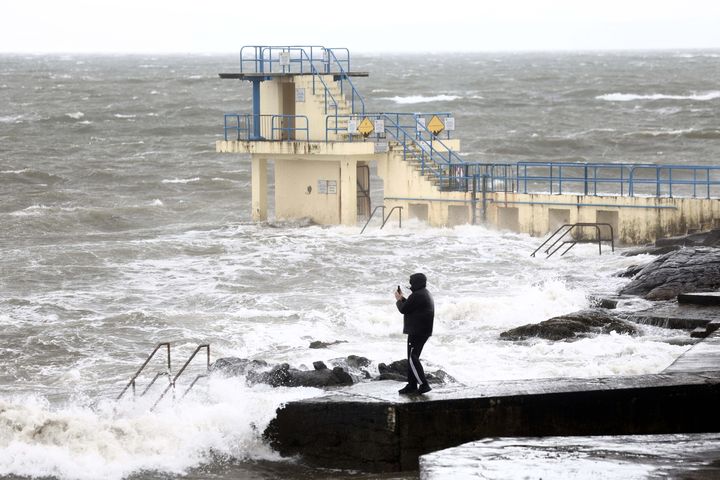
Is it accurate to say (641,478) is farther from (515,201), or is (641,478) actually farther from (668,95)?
(668,95)

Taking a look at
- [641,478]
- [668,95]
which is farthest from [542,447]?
[668,95]

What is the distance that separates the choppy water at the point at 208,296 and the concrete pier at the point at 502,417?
63 centimetres

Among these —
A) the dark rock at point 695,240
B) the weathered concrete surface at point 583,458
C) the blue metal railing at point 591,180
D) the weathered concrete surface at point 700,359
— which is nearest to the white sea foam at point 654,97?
the blue metal railing at point 591,180

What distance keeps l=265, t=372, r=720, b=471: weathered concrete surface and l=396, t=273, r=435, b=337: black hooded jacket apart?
74 centimetres

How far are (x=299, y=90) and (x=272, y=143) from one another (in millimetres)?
1681

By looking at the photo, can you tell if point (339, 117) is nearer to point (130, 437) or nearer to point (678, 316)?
point (678, 316)

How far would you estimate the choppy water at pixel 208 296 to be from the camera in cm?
1361

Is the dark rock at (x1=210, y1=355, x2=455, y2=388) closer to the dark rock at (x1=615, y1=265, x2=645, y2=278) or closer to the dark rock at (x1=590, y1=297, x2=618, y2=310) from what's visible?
the dark rock at (x1=590, y1=297, x2=618, y2=310)

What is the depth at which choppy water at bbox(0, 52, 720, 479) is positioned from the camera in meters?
13.6

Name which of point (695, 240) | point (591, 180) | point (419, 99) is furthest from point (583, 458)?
point (419, 99)

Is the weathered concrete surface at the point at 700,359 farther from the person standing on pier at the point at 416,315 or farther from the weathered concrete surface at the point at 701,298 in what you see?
the weathered concrete surface at the point at 701,298

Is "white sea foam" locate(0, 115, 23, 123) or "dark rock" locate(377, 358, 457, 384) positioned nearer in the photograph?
"dark rock" locate(377, 358, 457, 384)

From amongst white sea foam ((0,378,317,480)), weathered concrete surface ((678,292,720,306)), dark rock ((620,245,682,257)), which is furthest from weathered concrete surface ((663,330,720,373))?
dark rock ((620,245,682,257))

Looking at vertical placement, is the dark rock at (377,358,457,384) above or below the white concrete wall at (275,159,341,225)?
below
